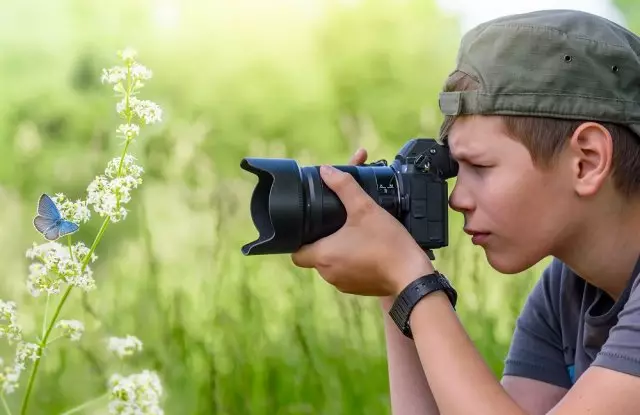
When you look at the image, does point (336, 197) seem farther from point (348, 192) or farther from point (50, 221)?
point (50, 221)

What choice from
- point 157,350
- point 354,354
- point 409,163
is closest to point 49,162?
point 157,350

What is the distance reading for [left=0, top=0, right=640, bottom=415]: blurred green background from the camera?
1.70m

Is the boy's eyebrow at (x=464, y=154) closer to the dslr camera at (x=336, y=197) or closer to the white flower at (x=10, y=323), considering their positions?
the dslr camera at (x=336, y=197)

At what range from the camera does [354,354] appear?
1817 millimetres

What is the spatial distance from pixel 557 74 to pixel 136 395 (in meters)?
0.56

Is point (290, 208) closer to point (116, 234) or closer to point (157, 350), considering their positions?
point (157, 350)

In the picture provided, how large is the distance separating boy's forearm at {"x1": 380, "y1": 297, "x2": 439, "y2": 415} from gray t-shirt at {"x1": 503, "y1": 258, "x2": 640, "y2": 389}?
0.55 feet

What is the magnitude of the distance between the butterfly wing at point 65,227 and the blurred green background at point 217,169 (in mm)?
219

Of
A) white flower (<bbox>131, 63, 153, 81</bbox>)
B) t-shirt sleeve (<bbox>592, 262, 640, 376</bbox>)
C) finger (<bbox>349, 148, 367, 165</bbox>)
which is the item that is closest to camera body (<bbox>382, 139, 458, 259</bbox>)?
finger (<bbox>349, 148, 367, 165</bbox>)

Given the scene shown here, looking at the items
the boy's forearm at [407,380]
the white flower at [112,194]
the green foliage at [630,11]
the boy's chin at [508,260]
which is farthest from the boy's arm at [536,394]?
the green foliage at [630,11]

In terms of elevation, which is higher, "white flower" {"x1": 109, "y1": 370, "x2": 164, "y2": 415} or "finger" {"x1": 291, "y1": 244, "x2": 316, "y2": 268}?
"finger" {"x1": 291, "y1": 244, "x2": 316, "y2": 268}

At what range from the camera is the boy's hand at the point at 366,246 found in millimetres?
1013

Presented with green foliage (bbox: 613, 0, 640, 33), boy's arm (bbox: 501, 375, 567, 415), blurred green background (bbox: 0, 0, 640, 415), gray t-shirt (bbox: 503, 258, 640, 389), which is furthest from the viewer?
green foliage (bbox: 613, 0, 640, 33)

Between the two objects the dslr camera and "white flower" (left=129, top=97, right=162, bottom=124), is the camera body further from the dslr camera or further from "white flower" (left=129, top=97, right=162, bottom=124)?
"white flower" (left=129, top=97, right=162, bottom=124)
